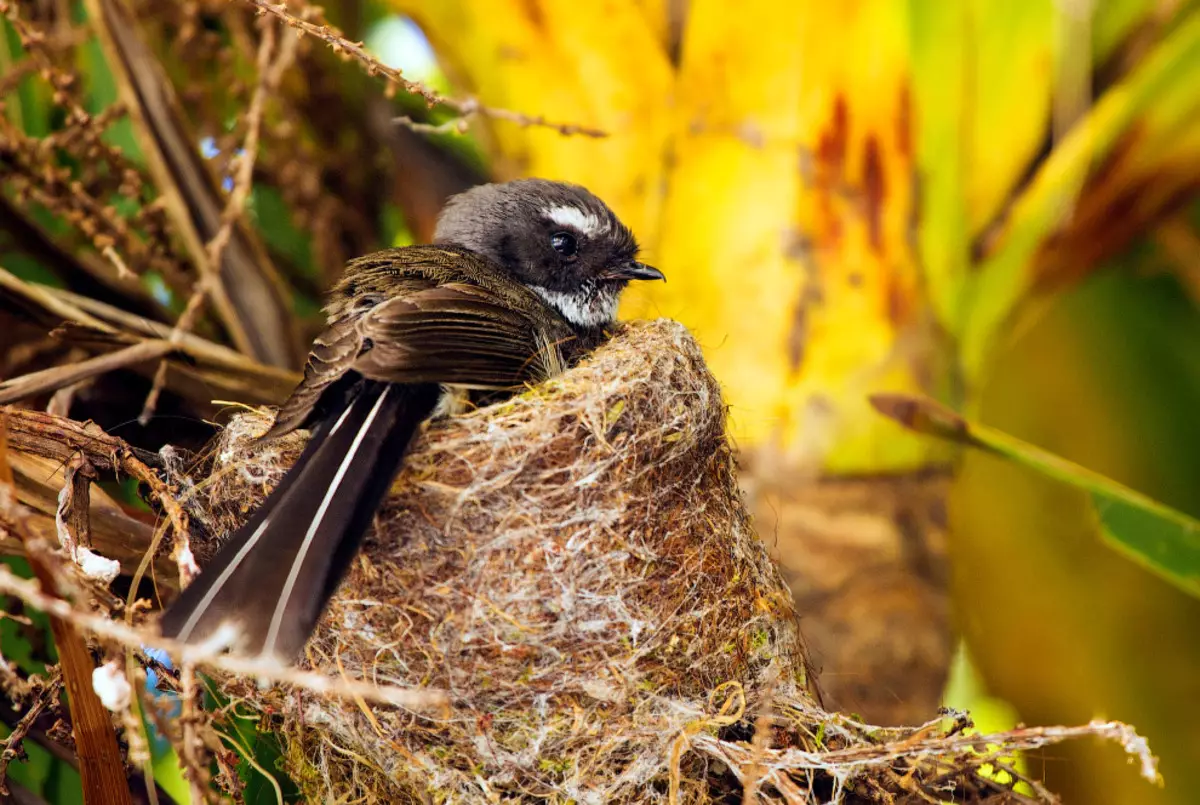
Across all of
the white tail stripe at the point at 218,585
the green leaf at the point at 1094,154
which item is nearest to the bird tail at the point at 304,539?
the white tail stripe at the point at 218,585

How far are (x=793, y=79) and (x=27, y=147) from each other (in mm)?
1971

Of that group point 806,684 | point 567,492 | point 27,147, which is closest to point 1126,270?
point 806,684

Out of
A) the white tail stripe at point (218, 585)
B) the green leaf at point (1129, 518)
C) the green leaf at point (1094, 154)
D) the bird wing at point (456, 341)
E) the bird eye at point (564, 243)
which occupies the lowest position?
the white tail stripe at point (218, 585)

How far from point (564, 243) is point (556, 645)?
1.35 meters

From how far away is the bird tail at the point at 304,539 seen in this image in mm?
1644

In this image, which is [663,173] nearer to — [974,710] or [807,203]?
[807,203]

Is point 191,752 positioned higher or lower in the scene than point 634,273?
lower

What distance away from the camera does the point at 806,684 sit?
242cm

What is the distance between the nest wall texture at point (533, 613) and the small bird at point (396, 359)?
14 cm

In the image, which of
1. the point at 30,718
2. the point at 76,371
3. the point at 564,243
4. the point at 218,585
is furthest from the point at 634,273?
the point at 30,718

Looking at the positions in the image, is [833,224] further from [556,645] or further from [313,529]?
[313,529]

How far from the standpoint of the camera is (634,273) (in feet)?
9.85

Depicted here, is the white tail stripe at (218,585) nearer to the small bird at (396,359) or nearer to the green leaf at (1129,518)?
the small bird at (396,359)

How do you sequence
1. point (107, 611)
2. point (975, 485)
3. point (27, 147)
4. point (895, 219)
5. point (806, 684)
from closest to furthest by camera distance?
point (107, 611) < point (806, 684) < point (27, 147) < point (895, 219) < point (975, 485)
